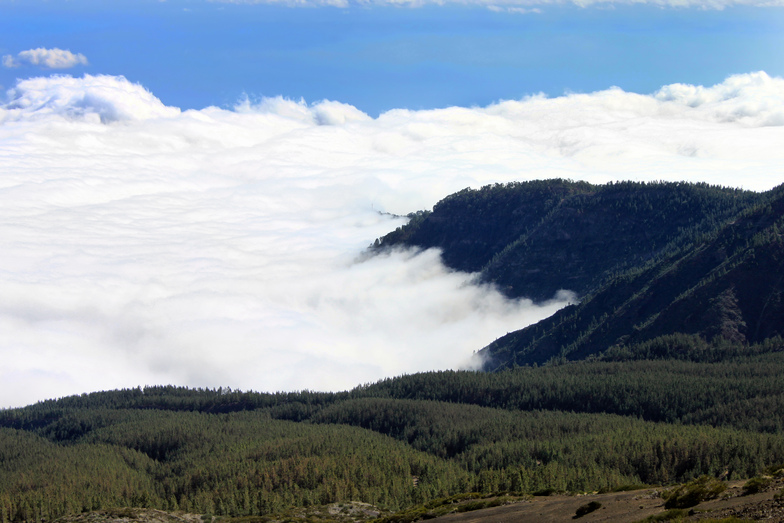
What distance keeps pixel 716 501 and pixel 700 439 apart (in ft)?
392

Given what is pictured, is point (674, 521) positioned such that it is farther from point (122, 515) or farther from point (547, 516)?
point (122, 515)

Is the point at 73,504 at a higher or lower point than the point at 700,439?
higher

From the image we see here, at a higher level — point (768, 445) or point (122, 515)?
point (122, 515)

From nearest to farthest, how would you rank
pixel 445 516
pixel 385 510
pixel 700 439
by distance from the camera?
1. pixel 445 516
2. pixel 385 510
3. pixel 700 439

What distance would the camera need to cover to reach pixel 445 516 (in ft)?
400

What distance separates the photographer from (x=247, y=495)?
19525 cm

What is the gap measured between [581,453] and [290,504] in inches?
2779

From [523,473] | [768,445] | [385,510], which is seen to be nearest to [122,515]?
[385,510]

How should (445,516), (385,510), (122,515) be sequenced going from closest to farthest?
(445,516)
(122,515)
(385,510)

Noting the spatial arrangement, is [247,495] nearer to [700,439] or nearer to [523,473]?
[523,473]

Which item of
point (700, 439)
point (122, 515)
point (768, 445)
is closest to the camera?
point (122, 515)

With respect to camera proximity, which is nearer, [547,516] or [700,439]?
[547,516]

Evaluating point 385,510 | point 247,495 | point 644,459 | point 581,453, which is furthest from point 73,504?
point 644,459

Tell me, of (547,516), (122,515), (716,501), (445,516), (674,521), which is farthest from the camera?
(122,515)
